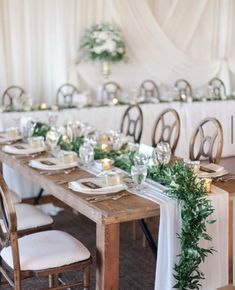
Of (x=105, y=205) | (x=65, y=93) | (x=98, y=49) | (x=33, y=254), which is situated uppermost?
(x=98, y=49)

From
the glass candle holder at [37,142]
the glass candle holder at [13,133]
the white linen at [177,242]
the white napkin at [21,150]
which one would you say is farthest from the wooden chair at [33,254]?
the glass candle holder at [13,133]

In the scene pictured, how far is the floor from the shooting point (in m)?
3.11

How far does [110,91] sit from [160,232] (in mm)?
4652

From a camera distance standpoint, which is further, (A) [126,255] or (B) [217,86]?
(B) [217,86]

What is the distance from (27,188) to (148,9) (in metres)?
3.35

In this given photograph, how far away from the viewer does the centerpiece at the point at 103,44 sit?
6.39 meters

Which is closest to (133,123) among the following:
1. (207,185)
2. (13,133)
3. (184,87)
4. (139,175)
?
(13,133)

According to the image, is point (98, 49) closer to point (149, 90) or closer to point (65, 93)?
point (65, 93)

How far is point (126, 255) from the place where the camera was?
139 inches

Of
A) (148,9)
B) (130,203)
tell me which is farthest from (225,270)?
(148,9)

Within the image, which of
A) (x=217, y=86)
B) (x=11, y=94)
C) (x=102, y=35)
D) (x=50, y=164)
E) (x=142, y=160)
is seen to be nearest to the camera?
(x=142, y=160)

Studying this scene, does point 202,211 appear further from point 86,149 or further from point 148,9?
point 148,9

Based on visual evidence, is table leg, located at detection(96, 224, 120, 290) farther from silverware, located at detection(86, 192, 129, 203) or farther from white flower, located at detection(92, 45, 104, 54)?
white flower, located at detection(92, 45, 104, 54)

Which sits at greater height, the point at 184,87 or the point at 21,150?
the point at 184,87
